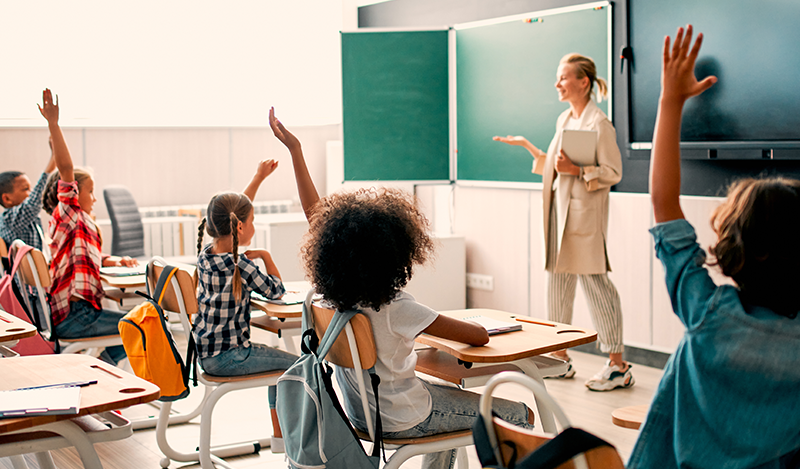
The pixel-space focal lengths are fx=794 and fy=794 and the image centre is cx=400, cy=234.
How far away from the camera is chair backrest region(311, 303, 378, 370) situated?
1885mm

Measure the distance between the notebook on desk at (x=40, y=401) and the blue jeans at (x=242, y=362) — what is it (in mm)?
1105

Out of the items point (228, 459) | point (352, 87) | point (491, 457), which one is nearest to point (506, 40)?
point (352, 87)

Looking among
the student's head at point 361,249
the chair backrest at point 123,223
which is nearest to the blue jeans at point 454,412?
the student's head at point 361,249

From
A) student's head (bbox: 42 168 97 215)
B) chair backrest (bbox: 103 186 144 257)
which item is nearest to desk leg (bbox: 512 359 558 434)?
student's head (bbox: 42 168 97 215)

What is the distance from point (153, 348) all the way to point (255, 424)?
1.08 m

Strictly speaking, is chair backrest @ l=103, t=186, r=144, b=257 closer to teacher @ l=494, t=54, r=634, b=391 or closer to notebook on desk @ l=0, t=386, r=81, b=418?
teacher @ l=494, t=54, r=634, b=391

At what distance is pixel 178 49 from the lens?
22.2 ft

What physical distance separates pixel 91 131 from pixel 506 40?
354 centimetres

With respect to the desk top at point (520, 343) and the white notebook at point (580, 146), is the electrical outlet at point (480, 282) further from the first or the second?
the desk top at point (520, 343)

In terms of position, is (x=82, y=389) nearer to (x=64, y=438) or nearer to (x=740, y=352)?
(x=64, y=438)

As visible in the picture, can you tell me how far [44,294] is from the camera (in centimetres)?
331

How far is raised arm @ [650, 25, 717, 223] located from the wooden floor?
1.84 m

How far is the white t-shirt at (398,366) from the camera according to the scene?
1949 mm

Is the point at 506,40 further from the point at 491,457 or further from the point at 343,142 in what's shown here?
the point at 491,457
